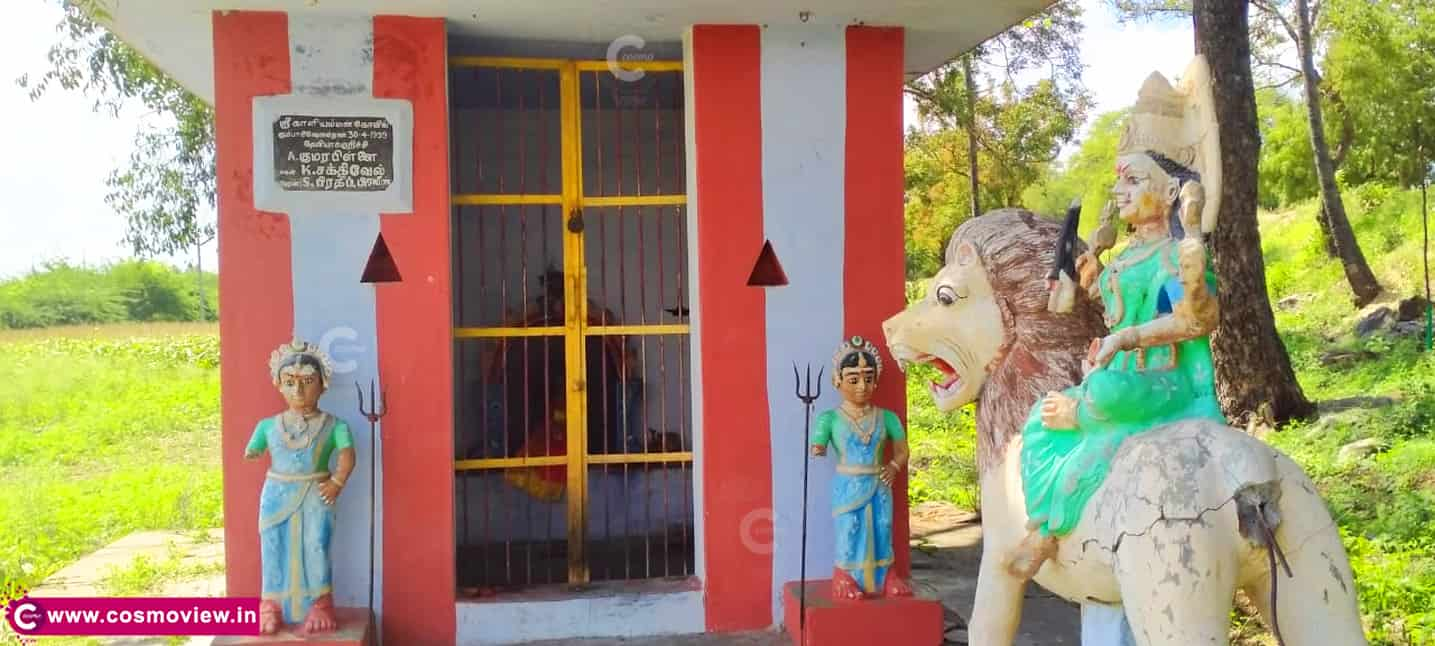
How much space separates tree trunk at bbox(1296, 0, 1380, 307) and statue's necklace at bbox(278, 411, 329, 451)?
12534 millimetres

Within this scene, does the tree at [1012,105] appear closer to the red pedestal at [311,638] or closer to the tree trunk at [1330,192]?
the tree trunk at [1330,192]

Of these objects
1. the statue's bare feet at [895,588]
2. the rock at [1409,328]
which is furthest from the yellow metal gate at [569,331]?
the rock at [1409,328]

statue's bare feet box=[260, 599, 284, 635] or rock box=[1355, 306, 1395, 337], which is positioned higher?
rock box=[1355, 306, 1395, 337]

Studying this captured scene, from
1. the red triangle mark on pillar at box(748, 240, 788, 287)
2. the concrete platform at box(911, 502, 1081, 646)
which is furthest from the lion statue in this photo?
the red triangle mark on pillar at box(748, 240, 788, 287)

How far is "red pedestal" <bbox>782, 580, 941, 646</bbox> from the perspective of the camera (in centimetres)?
439

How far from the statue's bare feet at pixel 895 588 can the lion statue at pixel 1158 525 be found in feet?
5.28

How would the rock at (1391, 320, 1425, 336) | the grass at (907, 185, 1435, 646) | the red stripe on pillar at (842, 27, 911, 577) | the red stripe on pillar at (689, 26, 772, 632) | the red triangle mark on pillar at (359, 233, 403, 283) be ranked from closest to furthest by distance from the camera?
the red triangle mark on pillar at (359, 233, 403, 283), the red stripe on pillar at (689, 26, 772, 632), the red stripe on pillar at (842, 27, 911, 577), the grass at (907, 185, 1435, 646), the rock at (1391, 320, 1425, 336)

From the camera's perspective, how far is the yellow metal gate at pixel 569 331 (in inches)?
202

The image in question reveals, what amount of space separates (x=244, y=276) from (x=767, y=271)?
2.31 metres

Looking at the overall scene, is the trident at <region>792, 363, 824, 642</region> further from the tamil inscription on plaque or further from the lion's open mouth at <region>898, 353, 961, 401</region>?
the tamil inscription on plaque

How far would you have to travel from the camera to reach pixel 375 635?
454cm

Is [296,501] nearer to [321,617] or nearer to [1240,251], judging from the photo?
[321,617]

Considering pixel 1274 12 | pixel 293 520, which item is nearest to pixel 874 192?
pixel 293 520

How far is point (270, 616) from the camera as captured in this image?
13.6 feet
